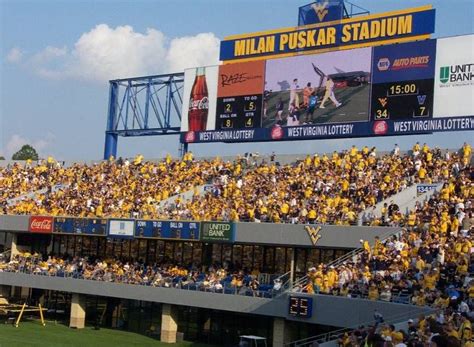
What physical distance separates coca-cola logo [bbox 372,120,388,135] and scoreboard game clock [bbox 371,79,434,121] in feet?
0.66

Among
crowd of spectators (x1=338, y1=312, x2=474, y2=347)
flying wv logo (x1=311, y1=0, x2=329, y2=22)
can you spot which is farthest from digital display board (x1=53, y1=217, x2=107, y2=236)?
crowd of spectators (x1=338, y1=312, x2=474, y2=347)

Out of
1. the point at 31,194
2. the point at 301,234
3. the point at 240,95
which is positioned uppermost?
the point at 240,95

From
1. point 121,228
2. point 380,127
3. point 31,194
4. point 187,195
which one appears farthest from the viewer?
point 31,194

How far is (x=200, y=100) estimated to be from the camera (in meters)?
39.6

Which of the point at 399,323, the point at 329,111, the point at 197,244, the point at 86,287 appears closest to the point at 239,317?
the point at 197,244

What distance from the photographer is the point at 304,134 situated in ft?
117

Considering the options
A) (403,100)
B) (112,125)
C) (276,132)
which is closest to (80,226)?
(112,125)

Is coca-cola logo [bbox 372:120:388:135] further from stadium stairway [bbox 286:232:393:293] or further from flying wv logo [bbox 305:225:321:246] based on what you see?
stadium stairway [bbox 286:232:393:293]

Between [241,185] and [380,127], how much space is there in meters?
6.56

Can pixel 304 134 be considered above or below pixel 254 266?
above

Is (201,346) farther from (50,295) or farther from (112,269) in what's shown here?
(50,295)

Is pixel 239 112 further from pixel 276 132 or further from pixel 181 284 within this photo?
pixel 181 284

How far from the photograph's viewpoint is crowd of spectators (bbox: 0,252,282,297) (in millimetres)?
29734

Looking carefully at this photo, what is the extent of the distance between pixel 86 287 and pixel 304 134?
11.4 m
